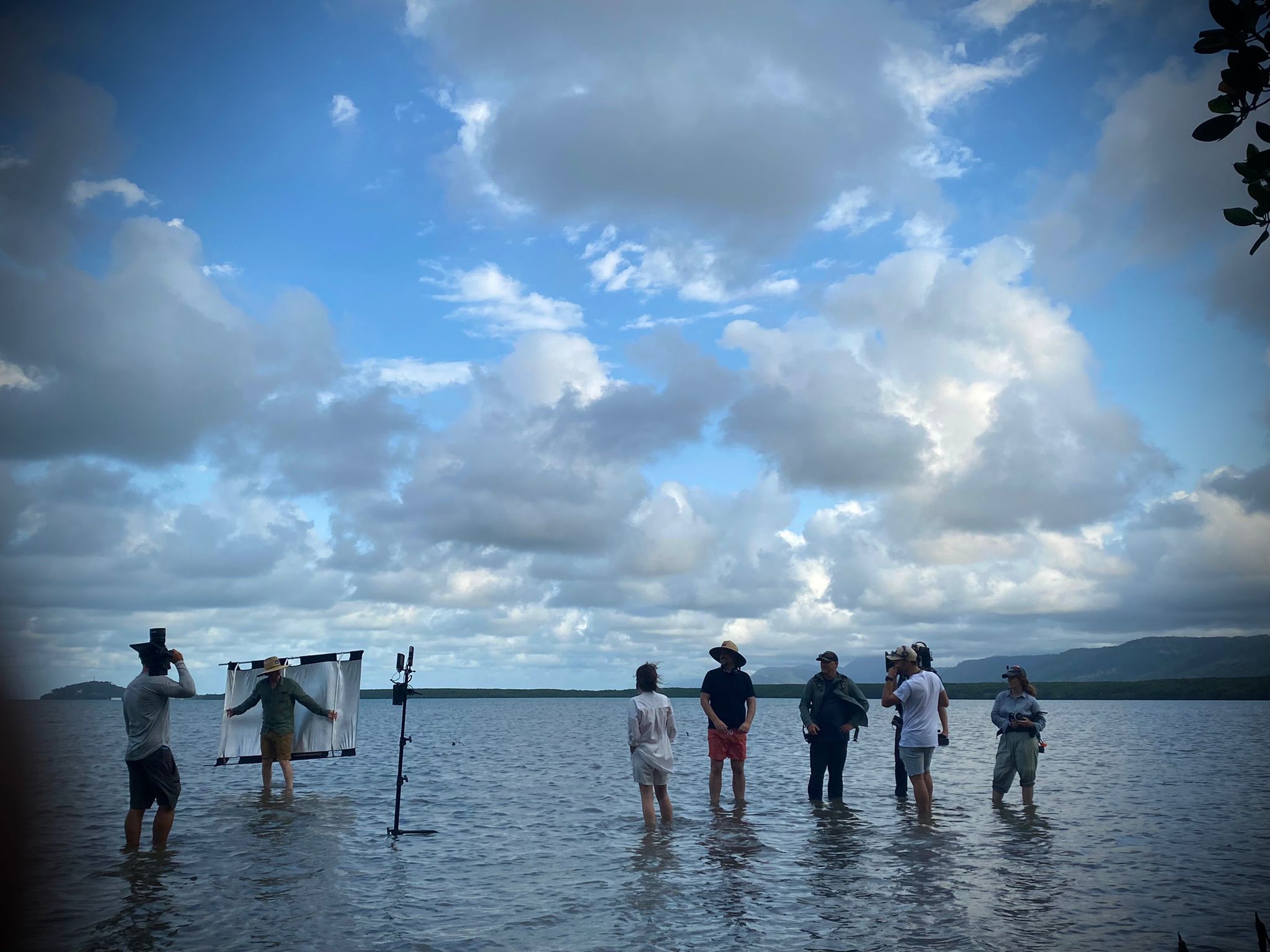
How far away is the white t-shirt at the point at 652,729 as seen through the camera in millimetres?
12453

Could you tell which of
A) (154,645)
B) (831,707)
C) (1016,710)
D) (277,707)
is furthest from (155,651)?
(1016,710)

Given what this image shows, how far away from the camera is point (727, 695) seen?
14359mm

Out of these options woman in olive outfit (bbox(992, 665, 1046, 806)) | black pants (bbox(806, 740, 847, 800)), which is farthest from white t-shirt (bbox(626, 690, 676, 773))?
woman in olive outfit (bbox(992, 665, 1046, 806))

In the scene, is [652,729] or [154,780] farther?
[652,729]

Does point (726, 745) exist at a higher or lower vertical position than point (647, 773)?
higher

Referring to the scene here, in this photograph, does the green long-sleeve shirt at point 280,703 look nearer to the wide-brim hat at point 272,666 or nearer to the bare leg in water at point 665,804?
the wide-brim hat at point 272,666

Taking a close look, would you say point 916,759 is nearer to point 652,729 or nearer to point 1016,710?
point 1016,710

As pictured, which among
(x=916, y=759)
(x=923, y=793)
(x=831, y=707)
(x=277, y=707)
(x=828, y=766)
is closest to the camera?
(x=916, y=759)

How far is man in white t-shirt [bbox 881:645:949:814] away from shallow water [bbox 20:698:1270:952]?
67 cm

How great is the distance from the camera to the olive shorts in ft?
49.1

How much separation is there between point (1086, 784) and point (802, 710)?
9.37 m

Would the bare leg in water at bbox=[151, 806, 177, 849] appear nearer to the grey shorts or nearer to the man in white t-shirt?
the man in white t-shirt

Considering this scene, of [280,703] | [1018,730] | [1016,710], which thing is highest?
[280,703]

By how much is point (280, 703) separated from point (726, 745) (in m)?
8.34
